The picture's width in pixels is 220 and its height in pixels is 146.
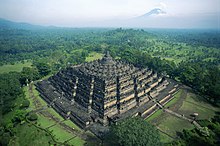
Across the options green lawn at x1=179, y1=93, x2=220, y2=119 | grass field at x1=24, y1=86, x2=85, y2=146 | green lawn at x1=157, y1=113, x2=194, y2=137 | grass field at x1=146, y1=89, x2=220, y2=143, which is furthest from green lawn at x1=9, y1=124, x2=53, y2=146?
green lawn at x1=179, y1=93, x2=220, y2=119

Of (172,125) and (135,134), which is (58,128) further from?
(172,125)

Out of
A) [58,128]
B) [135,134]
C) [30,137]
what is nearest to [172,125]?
[135,134]

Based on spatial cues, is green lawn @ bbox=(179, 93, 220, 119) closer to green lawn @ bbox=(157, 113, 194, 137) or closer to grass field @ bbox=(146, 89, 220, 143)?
grass field @ bbox=(146, 89, 220, 143)

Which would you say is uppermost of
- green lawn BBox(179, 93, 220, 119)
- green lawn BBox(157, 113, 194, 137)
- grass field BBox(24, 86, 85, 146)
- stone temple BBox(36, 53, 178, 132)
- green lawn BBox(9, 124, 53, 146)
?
stone temple BBox(36, 53, 178, 132)

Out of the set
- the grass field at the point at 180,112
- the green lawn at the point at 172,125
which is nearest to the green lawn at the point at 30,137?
the grass field at the point at 180,112

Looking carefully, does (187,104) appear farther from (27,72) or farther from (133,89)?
(27,72)
